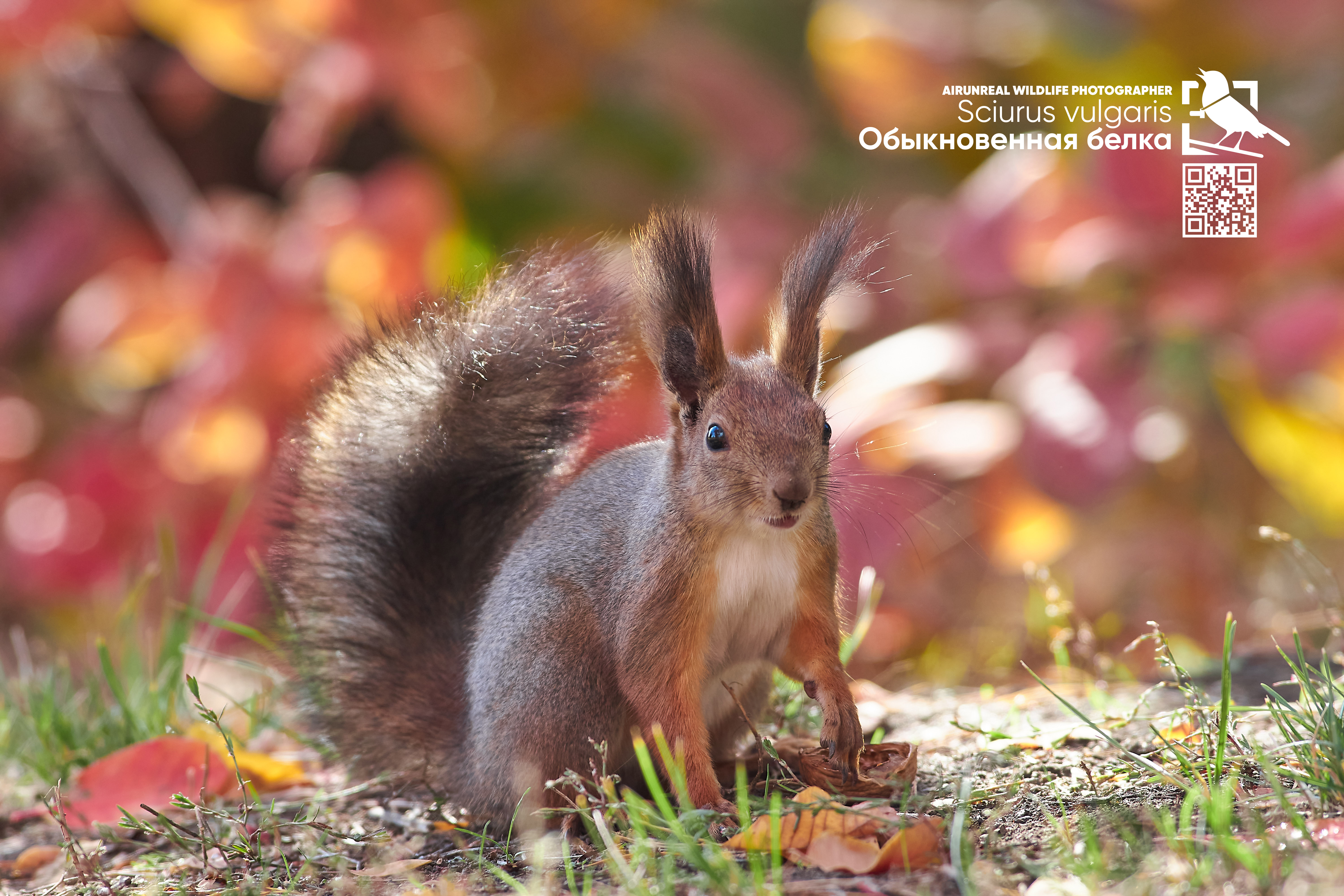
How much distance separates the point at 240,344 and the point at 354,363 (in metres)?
1.24

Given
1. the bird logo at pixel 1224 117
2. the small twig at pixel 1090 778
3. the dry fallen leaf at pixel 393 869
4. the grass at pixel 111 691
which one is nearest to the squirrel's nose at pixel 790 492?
the small twig at pixel 1090 778

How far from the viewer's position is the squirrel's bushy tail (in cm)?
211

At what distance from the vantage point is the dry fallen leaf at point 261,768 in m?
2.22

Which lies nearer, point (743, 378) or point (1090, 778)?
point (1090, 778)

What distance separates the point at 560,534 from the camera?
200cm

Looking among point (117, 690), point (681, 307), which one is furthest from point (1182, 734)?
point (117, 690)

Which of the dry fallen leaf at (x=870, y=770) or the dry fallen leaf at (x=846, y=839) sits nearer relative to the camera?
the dry fallen leaf at (x=846, y=839)

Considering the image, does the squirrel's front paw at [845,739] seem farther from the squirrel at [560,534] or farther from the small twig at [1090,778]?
the small twig at [1090,778]

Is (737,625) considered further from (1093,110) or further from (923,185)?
(923,185)

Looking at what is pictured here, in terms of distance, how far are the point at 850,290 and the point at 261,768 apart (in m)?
1.37

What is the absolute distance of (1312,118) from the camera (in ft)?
15.9

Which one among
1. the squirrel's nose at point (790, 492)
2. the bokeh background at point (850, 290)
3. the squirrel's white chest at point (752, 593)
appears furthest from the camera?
the bokeh background at point (850, 290)

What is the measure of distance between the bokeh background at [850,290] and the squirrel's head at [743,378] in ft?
0.59

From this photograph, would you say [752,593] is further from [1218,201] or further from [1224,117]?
[1224,117]
